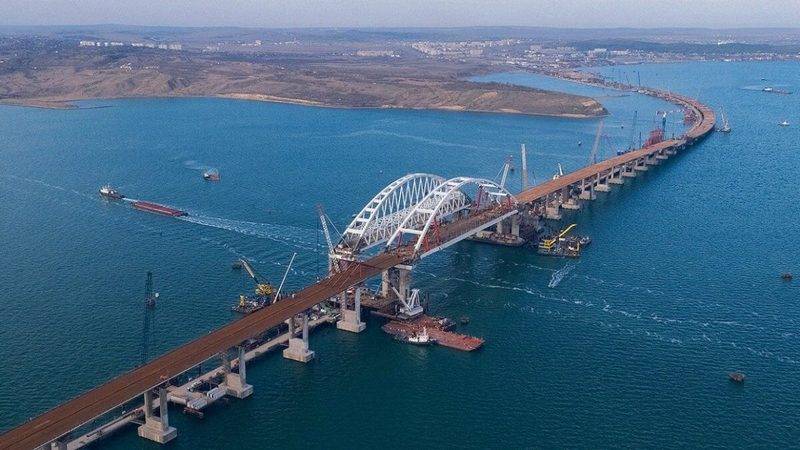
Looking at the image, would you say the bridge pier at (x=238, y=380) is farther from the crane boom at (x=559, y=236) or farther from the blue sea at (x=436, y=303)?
the crane boom at (x=559, y=236)

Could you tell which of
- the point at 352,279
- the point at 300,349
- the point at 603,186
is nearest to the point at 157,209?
the point at 352,279

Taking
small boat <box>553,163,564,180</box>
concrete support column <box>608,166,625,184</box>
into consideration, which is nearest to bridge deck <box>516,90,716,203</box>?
concrete support column <box>608,166,625,184</box>

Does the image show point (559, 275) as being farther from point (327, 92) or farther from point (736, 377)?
point (327, 92)

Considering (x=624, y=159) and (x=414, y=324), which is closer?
(x=414, y=324)

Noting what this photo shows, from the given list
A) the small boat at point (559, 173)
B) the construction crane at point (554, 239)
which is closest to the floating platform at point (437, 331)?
the construction crane at point (554, 239)

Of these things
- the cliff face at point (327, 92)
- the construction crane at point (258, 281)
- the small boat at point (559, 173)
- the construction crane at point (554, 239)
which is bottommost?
the construction crane at point (258, 281)

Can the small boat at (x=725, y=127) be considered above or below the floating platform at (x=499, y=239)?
above
